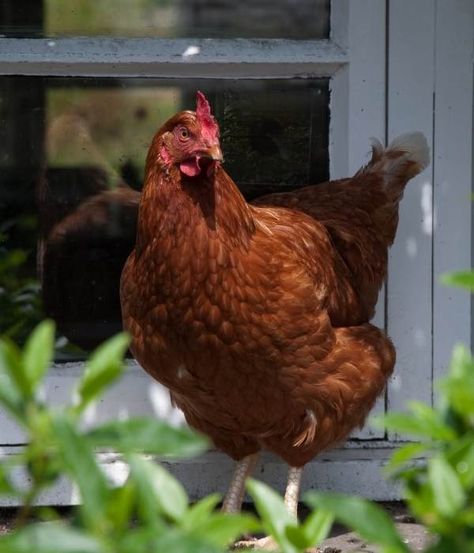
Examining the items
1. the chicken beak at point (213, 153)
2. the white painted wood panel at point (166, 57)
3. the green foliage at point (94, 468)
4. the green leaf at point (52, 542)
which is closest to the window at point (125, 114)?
the white painted wood panel at point (166, 57)

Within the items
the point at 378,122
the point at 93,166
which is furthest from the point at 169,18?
the point at 378,122

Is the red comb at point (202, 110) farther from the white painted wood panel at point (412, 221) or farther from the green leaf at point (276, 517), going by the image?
the green leaf at point (276, 517)

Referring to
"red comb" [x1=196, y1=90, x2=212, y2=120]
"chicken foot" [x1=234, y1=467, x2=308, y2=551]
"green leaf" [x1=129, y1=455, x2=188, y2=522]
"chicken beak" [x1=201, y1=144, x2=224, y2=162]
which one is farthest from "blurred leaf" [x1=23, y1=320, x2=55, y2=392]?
"chicken foot" [x1=234, y1=467, x2=308, y2=551]

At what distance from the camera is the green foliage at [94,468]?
93cm

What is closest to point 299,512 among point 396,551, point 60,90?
point 60,90

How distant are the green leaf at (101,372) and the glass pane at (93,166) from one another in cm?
313

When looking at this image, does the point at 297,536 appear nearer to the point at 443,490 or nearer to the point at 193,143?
the point at 443,490

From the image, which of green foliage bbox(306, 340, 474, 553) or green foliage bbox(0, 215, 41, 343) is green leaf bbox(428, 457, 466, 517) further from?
green foliage bbox(0, 215, 41, 343)

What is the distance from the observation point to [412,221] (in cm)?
420

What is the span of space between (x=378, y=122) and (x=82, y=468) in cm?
330

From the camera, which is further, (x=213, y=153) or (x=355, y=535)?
(x=355, y=535)

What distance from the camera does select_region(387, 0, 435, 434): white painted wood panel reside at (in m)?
4.11

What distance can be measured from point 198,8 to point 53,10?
0.50 metres

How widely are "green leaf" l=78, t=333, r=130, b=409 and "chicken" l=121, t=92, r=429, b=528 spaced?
2.17m
